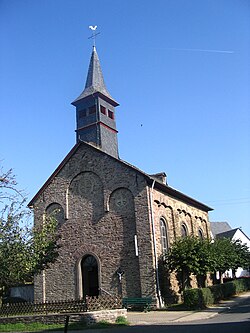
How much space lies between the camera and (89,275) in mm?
25766

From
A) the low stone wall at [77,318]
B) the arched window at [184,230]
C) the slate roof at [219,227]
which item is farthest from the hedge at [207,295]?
the slate roof at [219,227]

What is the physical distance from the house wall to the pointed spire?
7.84m

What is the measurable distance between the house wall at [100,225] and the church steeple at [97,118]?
3.71m

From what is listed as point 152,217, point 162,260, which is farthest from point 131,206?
point 162,260

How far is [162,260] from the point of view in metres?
23.6

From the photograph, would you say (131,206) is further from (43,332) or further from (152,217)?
(43,332)

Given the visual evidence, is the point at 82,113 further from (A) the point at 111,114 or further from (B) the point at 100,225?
(B) the point at 100,225

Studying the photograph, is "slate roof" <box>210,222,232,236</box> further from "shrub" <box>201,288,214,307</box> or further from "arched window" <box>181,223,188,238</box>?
"shrub" <box>201,288,214,307</box>

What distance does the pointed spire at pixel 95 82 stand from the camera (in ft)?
110

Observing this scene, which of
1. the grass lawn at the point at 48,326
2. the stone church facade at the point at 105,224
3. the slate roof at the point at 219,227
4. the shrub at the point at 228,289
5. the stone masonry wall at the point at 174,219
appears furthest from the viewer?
the slate roof at the point at 219,227

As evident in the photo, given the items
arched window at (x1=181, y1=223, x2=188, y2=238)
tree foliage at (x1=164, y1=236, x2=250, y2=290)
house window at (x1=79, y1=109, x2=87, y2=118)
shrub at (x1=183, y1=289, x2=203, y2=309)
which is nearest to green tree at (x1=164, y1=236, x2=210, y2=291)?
tree foliage at (x1=164, y1=236, x2=250, y2=290)

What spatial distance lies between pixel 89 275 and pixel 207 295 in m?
8.19

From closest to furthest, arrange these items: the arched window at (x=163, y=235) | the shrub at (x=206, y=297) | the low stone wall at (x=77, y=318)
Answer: the low stone wall at (x=77, y=318) < the shrub at (x=206, y=297) < the arched window at (x=163, y=235)

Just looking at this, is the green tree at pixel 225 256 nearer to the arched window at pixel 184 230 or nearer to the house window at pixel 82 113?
the arched window at pixel 184 230
